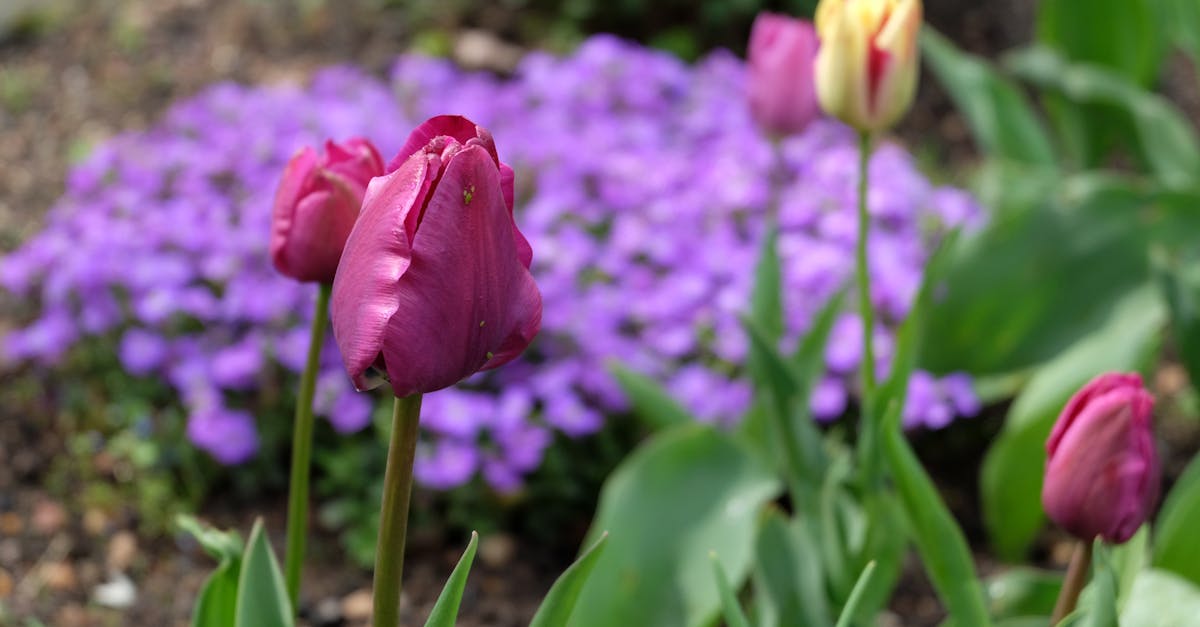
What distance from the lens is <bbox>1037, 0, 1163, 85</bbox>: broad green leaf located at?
9.14ft

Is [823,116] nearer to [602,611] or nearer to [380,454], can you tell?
[380,454]

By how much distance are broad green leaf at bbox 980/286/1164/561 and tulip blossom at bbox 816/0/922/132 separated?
29.0 inches

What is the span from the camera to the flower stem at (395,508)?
30.8 inches

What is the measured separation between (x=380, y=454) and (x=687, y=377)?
0.51 m

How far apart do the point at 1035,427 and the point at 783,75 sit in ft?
2.19

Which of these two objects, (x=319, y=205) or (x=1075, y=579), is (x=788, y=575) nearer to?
(x=1075, y=579)

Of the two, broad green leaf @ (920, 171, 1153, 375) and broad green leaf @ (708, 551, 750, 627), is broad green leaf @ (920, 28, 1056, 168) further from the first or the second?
broad green leaf @ (708, 551, 750, 627)

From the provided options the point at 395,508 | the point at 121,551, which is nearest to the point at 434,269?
the point at 395,508

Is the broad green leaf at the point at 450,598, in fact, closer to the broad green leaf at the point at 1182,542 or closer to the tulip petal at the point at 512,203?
the tulip petal at the point at 512,203

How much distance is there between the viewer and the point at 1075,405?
3.33 ft

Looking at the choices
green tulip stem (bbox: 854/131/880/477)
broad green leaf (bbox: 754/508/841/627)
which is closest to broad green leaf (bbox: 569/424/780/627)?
broad green leaf (bbox: 754/508/841/627)

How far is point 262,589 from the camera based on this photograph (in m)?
0.97

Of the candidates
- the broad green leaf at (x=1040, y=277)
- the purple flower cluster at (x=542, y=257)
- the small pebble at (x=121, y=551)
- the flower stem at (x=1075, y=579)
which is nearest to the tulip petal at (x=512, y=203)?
the flower stem at (x=1075, y=579)

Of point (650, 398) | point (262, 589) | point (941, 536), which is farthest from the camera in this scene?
point (650, 398)
